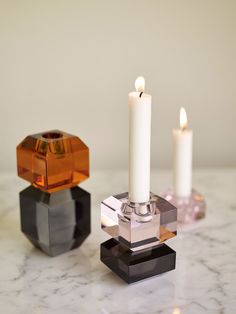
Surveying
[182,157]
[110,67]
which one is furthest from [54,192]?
[110,67]

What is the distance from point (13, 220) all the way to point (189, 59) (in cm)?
54

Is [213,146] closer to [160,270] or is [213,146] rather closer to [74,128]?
[74,128]

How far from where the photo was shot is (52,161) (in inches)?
34.3

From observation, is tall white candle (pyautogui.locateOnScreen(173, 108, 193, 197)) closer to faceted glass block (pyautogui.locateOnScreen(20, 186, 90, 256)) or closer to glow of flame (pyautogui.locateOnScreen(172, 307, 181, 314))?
faceted glass block (pyautogui.locateOnScreen(20, 186, 90, 256))

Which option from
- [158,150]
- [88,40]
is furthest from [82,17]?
[158,150]

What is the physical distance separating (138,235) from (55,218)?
0.15 m

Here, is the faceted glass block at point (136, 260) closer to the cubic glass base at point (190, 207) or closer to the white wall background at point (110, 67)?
the cubic glass base at point (190, 207)

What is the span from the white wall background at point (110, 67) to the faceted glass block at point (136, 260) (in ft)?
1.64

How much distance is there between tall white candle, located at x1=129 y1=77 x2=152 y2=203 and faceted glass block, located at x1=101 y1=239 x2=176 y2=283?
87mm

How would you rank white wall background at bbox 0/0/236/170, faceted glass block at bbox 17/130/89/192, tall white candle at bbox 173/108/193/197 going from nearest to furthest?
faceted glass block at bbox 17/130/89/192, tall white candle at bbox 173/108/193/197, white wall background at bbox 0/0/236/170

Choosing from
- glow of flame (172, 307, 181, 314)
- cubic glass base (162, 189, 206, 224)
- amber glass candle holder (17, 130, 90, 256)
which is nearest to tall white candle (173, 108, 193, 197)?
cubic glass base (162, 189, 206, 224)

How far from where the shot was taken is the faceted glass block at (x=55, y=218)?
35.5 inches

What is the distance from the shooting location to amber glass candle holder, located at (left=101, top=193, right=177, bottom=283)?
0.82m

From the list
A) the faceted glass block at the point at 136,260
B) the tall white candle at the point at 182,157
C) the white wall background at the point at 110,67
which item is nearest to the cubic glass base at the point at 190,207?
the tall white candle at the point at 182,157
